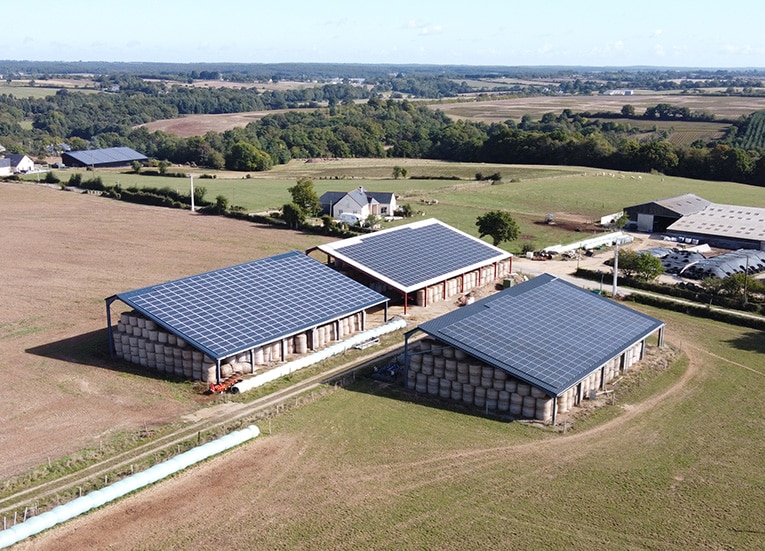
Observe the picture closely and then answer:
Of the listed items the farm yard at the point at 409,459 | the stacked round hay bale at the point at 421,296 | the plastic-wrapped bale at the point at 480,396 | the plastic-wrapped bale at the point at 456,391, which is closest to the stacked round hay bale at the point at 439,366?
the plastic-wrapped bale at the point at 456,391

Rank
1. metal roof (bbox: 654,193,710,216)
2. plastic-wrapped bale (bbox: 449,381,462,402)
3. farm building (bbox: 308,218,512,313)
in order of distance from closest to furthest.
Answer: plastic-wrapped bale (bbox: 449,381,462,402), farm building (bbox: 308,218,512,313), metal roof (bbox: 654,193,710,216)

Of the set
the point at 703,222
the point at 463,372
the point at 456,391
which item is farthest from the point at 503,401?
the point at 703,222

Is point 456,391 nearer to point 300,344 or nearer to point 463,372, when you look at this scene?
point 463,372

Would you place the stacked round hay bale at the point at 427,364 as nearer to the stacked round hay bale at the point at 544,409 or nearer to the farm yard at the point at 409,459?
the farm yard at the point at 409,459

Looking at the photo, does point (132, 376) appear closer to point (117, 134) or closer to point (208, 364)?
point (208, 364)

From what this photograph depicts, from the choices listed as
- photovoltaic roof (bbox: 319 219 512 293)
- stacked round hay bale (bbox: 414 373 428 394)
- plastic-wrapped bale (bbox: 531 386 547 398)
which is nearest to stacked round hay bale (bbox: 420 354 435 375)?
stacked round hay bale (bbox: 414 373 428 394)

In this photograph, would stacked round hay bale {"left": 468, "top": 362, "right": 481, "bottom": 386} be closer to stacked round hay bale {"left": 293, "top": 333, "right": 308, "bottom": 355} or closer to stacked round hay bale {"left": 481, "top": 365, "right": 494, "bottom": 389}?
stacked round hay bale {"left": 481, "top": 365, "right": 494, "bottom": 389}
